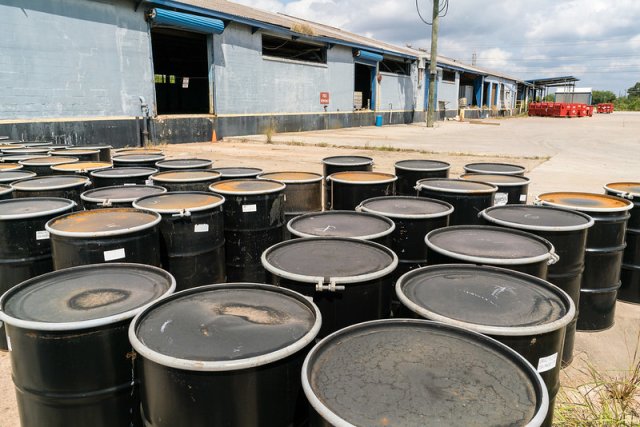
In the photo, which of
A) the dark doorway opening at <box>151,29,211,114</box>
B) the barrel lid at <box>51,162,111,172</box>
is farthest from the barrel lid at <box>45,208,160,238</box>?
the dark doorway opening at <box>151,29,211,114</box>

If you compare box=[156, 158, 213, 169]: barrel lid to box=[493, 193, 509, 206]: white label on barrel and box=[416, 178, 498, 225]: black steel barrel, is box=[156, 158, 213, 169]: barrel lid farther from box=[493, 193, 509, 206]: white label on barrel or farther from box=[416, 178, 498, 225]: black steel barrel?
box=[493, 193, 509, 206]: white label on barrel

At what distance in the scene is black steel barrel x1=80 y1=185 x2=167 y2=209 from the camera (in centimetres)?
388

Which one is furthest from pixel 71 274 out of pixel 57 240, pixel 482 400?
pixel 482 400

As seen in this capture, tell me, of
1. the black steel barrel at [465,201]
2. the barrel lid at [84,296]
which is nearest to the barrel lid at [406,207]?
the black steel barrel at [465,201]

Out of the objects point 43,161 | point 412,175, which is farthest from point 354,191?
point 43,161

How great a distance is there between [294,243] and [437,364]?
145 cm

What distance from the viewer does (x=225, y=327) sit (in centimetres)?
198

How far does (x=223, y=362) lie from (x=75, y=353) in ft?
3.03

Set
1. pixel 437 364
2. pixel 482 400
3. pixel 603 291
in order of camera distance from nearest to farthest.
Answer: pixel 482 400
pixel 437 364
pixel 603 291

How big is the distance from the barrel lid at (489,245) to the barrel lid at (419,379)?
93 cm

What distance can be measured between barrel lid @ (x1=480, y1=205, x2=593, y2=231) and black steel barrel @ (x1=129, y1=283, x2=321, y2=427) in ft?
6.73

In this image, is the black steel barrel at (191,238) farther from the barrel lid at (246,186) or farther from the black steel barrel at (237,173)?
the black steel barrel at (237,173)

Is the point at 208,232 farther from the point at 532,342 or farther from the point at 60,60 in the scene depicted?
the point at 60,60

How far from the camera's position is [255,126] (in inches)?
804
